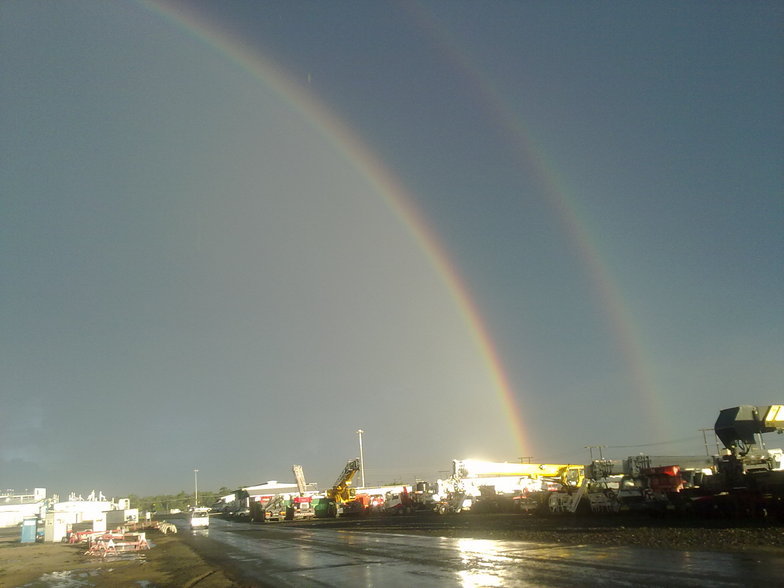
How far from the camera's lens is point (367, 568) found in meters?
21.9

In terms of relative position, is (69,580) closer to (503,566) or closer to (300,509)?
(503,566)

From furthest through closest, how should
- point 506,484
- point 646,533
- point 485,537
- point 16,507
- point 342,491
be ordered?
point 16,507 < point 342,491 < point 506,484 < point 485,537 < point 646,533

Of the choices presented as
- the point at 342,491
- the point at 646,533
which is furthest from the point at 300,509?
the point at 646,533

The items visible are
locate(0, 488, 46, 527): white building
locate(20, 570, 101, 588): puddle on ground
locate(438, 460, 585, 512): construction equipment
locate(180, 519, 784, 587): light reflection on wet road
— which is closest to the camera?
locate(180, 519, 784, 587): light reflection on wet road

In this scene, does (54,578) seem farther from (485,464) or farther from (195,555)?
(485,464)

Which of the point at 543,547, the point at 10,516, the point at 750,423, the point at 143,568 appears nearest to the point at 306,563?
the point at 143,568

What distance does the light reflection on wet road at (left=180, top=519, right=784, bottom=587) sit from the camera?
16391 millimetres

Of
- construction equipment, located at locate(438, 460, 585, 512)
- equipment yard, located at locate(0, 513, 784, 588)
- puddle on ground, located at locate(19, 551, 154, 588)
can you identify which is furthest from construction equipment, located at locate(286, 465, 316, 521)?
puddle on ground, located at locate(19, 551, 154, 588)

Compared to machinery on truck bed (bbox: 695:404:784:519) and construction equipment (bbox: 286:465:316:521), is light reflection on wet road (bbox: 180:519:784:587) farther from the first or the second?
construction equipment (bbox: 286:465:316:521)

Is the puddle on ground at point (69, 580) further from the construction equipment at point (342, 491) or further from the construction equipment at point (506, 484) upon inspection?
the construction equipment at point (342, 491)

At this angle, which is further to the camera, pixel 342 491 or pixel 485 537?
pixel 342 491

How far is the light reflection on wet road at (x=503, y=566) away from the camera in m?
16.4

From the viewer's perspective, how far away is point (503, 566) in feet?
66.1

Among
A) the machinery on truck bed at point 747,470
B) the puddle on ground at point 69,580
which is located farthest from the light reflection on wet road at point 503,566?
the machinery on truck bed at point 747,470
